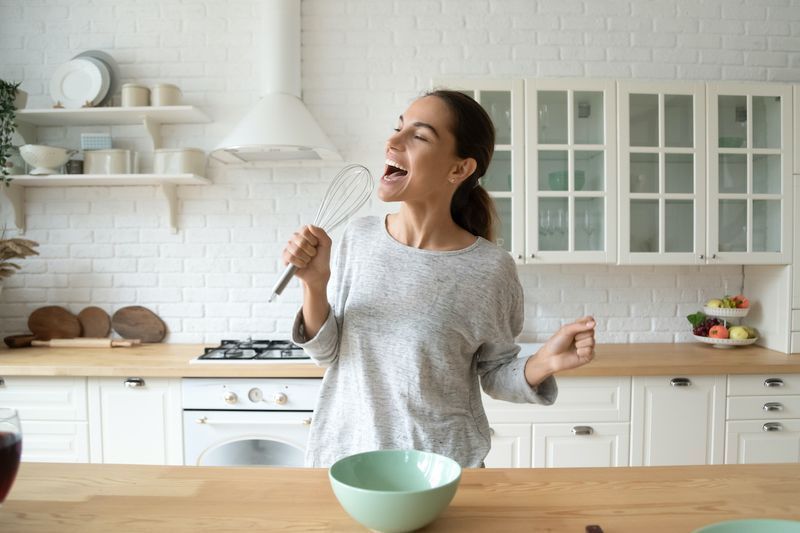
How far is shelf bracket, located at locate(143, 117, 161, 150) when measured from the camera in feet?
9.23

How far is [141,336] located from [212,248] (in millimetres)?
555

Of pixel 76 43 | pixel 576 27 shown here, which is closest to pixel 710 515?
pixel 576 27

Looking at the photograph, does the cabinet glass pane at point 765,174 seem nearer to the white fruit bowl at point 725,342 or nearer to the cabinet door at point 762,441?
the white fruit bowl at point 725,342

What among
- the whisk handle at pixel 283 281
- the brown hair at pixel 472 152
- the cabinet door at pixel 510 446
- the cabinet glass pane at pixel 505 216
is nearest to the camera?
the whisk handle at pixel 283 281

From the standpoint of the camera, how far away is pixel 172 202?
114 inches

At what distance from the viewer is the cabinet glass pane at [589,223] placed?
2.66 metres

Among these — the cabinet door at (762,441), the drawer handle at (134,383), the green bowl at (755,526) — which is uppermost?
the green bowl at (755,526)

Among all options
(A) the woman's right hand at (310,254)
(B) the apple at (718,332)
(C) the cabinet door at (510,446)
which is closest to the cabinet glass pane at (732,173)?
(B) the apple at (718,332)

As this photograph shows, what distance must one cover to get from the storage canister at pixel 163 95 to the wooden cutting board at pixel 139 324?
1.00 meters

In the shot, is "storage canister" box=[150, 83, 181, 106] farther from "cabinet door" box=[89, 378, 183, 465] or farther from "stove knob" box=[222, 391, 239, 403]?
"stove knob" box=[222, 391, 239, 403]

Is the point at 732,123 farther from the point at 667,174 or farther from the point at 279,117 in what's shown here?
the point at 279,117

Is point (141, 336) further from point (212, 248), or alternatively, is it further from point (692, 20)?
point (692, 20)

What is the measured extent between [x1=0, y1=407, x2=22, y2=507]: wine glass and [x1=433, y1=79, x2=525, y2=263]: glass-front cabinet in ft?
7.06

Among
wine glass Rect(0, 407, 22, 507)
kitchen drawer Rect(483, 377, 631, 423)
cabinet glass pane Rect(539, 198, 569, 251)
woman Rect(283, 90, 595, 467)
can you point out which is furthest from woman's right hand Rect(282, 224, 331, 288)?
cabinet glass pane Rect(539, 198, 569, 251)
